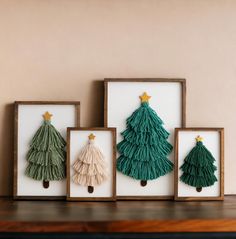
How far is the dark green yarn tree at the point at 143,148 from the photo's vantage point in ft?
5.08

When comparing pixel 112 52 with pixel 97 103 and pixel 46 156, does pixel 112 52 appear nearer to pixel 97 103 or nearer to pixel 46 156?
pixel 97 103

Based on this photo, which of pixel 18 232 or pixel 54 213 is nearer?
pixel 18 232

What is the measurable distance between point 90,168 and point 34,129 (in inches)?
9.5

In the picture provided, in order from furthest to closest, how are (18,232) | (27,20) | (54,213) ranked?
(27,20), (54,213), (18,232)

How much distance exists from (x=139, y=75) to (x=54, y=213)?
0.58 m

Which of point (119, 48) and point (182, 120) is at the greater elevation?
point (119, 48)

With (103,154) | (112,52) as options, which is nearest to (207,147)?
(103,154)

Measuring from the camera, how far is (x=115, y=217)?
1.28 m

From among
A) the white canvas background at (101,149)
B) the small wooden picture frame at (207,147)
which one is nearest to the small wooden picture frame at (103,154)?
the white canvas background at (101,149)

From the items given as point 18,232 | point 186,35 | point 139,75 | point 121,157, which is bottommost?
point 18,232

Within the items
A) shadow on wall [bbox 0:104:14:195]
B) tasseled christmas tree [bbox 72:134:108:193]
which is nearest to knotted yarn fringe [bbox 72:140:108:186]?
tasseled christmas tree [bbox 72:134:108:193]

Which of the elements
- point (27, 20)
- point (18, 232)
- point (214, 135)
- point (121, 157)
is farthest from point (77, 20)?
point (18, 232)

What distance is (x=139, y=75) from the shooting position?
161cm

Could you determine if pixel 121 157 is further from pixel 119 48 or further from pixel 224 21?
pixel 224 21
